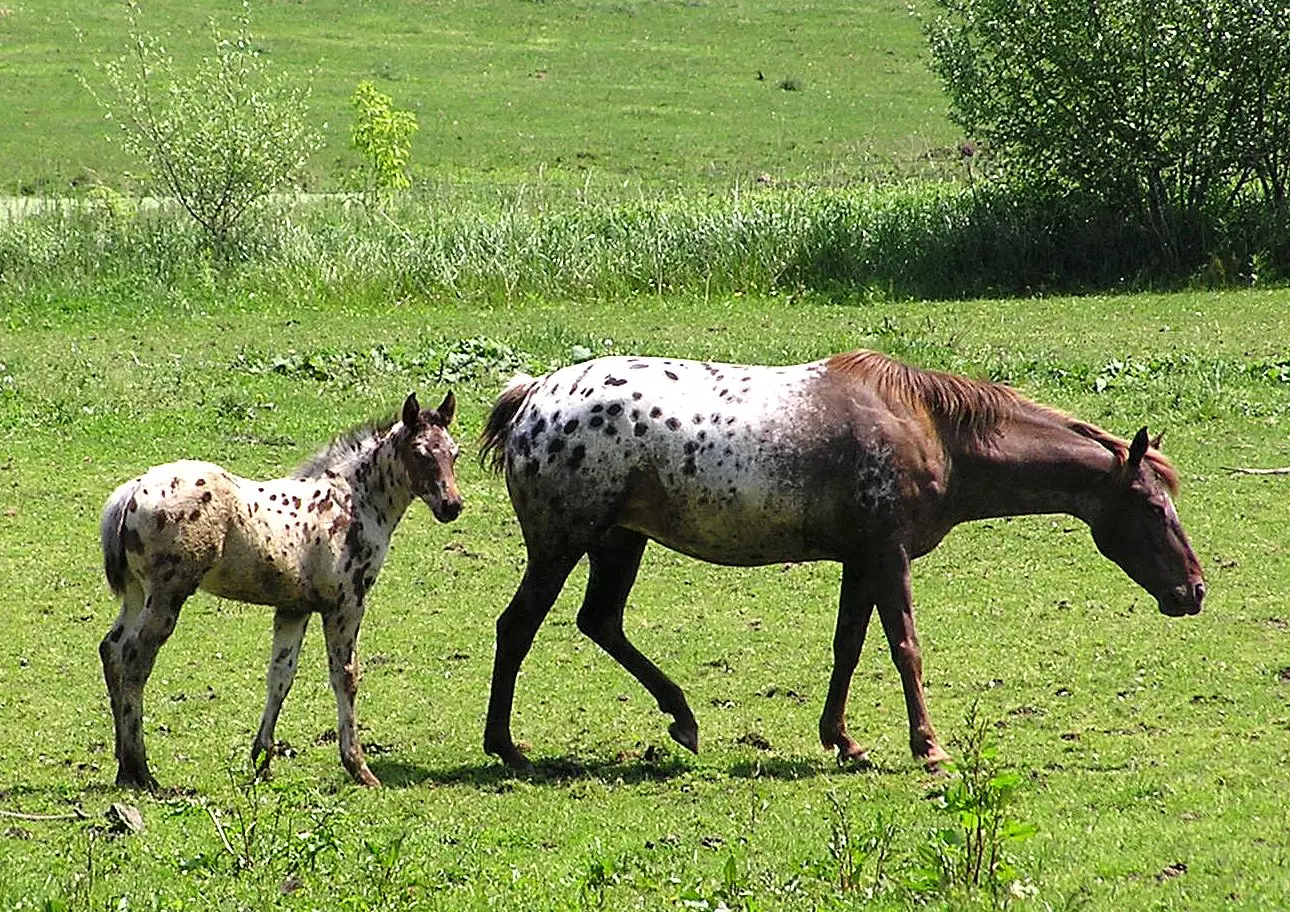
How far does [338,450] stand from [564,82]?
40.6 meters

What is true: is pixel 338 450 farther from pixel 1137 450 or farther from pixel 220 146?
pixel 220 146

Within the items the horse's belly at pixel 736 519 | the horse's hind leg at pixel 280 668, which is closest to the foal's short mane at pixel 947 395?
the horse's belly at pixel 736 519

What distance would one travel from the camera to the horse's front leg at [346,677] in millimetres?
8602

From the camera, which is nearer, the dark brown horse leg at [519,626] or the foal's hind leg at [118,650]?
the foal's hind leg at [118,650]

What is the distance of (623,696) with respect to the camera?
1033 cm

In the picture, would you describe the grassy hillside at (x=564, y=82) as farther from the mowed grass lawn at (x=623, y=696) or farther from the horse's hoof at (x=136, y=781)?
the horse's hoof at (x=136, y=781)

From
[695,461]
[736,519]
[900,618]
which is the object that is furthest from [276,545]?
[900,618]

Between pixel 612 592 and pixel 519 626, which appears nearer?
pixel 519 626

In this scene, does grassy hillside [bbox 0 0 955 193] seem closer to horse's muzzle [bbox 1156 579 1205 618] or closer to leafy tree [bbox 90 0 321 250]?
leafy tree [bbox 90 0 321 250]

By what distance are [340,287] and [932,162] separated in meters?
18.2

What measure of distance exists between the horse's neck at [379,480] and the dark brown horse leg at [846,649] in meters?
2.21

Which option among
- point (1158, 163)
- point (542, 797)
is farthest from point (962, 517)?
point (1158, 163)

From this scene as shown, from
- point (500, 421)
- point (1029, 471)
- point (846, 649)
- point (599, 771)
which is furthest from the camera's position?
point (500, 421)

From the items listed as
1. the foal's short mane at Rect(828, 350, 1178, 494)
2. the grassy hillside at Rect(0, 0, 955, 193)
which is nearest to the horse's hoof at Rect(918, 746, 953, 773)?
the foal's short mane at Rect(828, 350, 1178, 494)
